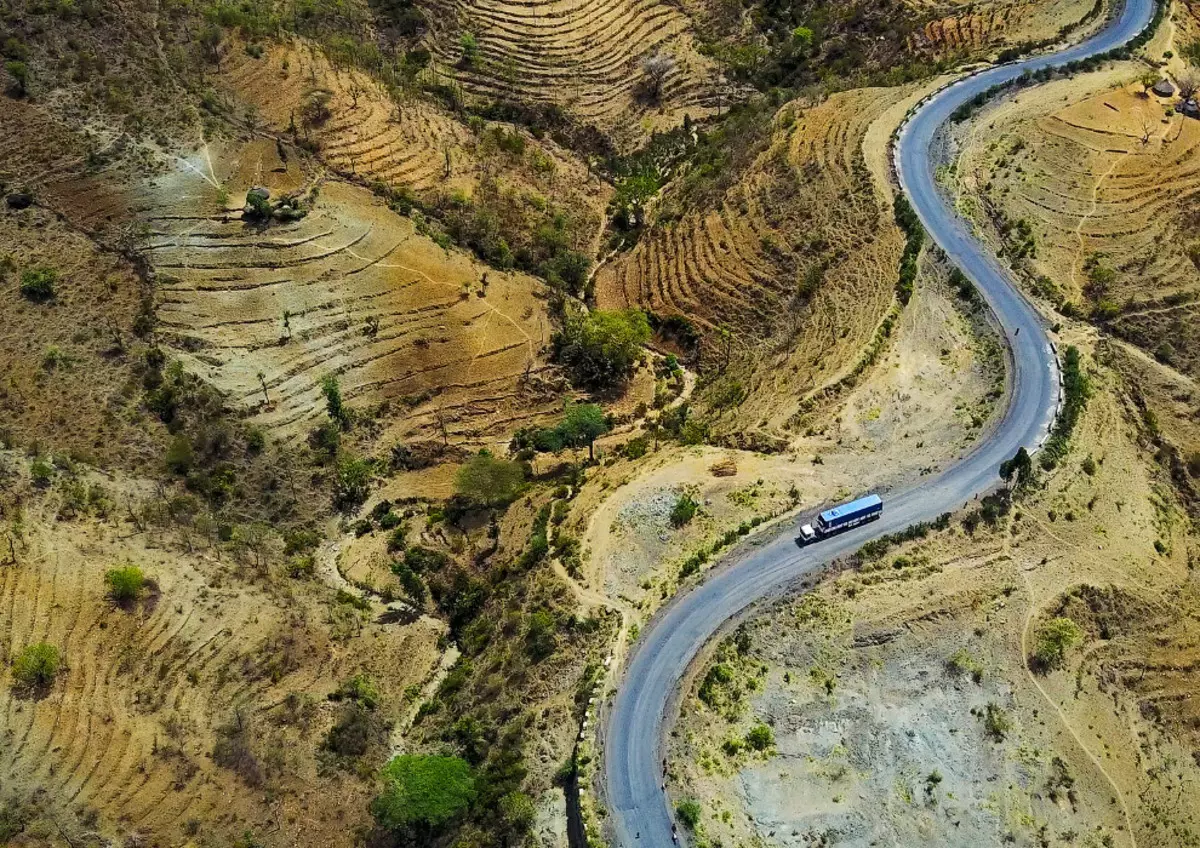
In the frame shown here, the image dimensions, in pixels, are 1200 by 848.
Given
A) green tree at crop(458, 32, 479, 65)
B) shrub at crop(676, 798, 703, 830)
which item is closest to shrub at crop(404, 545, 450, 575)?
shrub at crop(676, 798, 703, 830)

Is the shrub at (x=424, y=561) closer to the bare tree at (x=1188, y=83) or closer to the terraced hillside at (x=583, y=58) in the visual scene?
the terraced hillside at (x=583, y=58)

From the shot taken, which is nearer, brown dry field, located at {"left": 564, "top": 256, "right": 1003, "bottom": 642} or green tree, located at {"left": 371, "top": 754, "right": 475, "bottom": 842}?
green tree, located at {"left": 371, "top": 754, "right": 475, "bottom": 842}

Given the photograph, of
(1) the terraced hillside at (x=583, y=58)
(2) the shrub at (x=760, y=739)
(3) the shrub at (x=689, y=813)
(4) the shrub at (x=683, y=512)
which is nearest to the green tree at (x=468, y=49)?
(1) the terraced hillside at (x=583, y=58)

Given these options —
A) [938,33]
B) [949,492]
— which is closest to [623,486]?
[949,492]

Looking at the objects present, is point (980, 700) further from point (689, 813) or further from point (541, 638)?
point (541, 638)

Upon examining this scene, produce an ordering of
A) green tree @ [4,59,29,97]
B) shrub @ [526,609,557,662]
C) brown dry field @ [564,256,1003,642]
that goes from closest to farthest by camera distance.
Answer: shrub @ [526,609,557,662] < brown dry field @ [564,256,1003,642] < green tree @ [4,59,29,97]

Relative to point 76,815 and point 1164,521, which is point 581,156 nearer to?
point 1164,521

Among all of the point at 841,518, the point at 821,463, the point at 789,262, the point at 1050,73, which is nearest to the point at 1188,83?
the point at 1050,73

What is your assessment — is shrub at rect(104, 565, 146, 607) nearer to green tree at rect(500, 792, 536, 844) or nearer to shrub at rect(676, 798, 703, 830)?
green tree at rect(500, 792, 536, 844)
